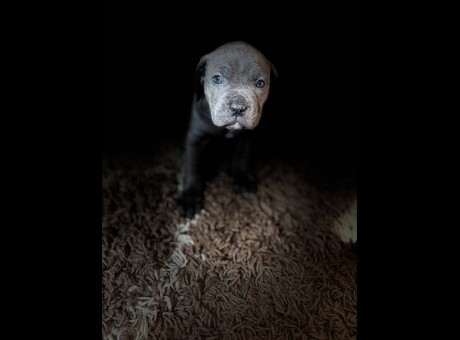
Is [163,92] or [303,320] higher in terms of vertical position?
[163,92]

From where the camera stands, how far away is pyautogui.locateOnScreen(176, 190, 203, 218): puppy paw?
2.48 meters

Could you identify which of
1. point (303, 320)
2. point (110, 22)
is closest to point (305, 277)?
point (303, 320)

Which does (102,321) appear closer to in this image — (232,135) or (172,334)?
(172,334)

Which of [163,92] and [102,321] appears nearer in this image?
[102,321]

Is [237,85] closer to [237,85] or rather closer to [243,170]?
[237,85]

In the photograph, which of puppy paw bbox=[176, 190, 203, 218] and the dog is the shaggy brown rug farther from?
the dog

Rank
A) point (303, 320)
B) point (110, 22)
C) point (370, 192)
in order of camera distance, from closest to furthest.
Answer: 1. point (303, 320)
2. point (370, 192)
3. point (110, 22)

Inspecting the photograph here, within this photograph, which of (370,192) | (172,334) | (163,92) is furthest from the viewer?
(163,92)

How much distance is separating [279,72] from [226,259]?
1.31 m

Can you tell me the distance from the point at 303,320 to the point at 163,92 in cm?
236

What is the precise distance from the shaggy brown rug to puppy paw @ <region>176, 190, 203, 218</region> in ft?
0.15

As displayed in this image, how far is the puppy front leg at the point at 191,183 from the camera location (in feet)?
8.24

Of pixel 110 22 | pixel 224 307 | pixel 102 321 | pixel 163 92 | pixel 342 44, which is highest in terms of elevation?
pixel 342 44

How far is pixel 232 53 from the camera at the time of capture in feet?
6.50
